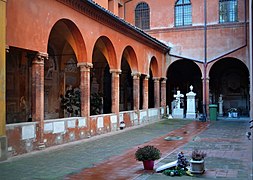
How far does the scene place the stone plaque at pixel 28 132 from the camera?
10.1 meters

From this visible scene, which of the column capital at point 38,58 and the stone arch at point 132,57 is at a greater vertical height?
the stone arch at point 132,57

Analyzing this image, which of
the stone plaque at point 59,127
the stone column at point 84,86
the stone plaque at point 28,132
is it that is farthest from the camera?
the stone column at point 84,86

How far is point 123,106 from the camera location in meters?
26.5

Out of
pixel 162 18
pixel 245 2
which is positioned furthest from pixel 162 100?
pixel 245 2

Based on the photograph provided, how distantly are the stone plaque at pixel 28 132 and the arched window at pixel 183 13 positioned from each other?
65.0ft

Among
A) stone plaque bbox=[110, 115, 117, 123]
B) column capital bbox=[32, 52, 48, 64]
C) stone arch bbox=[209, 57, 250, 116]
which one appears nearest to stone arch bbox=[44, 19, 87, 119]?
stone plaque bbox=[110, 115, 117, 123]

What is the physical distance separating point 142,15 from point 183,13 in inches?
143

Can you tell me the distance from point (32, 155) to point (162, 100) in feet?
59.1

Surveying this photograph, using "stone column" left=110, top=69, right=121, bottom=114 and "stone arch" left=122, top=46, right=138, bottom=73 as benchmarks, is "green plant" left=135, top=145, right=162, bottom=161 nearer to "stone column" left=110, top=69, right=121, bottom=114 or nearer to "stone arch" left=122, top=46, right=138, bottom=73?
"stone column" left=110, top=69, right=121, bottom=114

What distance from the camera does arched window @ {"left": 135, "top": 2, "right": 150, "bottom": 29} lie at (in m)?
28.9

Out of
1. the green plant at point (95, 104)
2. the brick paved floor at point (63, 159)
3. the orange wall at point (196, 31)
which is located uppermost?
the orange wall at point (196, 31)

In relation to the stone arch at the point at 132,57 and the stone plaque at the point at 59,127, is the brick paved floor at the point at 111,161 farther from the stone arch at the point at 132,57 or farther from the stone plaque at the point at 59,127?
the stone arch at the point at 132,57

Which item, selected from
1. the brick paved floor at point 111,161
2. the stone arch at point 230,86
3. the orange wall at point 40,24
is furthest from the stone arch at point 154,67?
the brick paved floor at point 111,161

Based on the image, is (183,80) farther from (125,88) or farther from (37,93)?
(37,93)
